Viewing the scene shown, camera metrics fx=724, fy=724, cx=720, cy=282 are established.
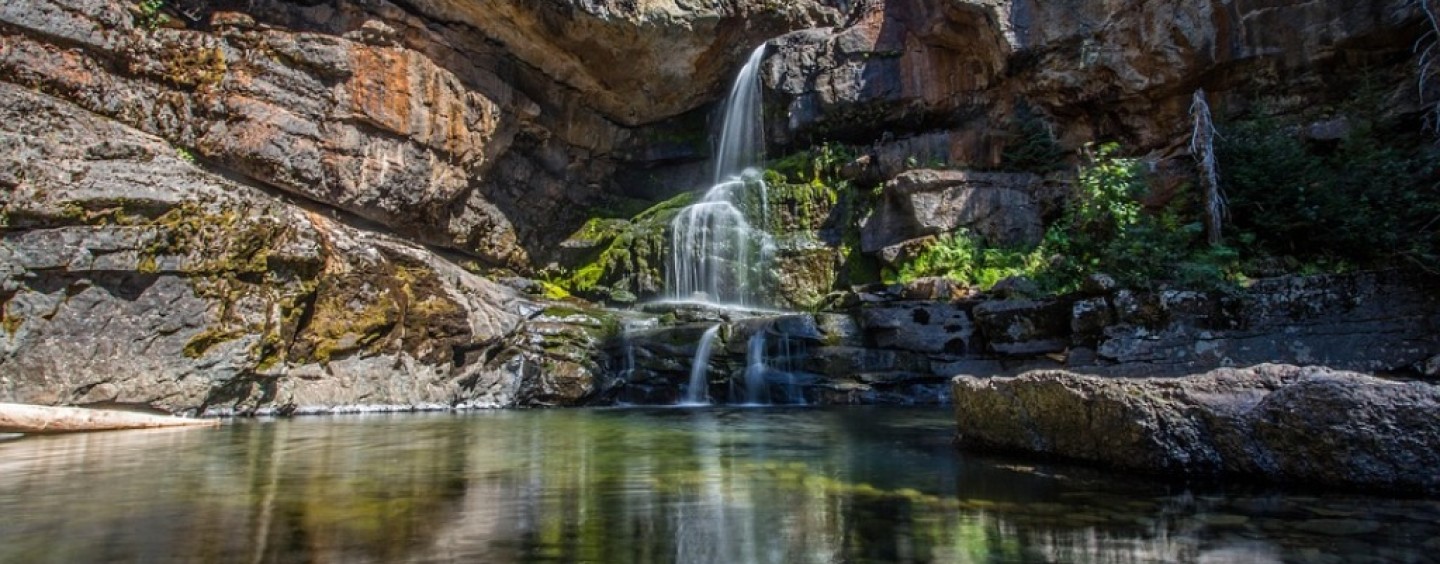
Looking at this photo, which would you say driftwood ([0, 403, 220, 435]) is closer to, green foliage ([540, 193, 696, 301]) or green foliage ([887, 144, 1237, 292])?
green foliage ([540, 193, 696, 301])

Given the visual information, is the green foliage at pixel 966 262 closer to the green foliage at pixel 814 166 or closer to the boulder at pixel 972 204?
the boulder at pixel 972 204

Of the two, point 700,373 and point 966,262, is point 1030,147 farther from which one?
point 700,373

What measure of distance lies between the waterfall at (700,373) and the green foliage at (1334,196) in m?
9.04

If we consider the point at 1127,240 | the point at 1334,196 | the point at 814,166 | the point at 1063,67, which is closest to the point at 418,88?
the point at 814,166

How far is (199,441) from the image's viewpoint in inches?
295

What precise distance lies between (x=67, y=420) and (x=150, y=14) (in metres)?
9.19

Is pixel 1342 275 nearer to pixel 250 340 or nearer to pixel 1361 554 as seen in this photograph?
pixel 1361 554

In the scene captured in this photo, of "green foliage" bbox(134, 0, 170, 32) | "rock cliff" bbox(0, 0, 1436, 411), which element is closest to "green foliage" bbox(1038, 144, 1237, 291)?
"rock cliff" bbox(0, 0, 1436, 411)

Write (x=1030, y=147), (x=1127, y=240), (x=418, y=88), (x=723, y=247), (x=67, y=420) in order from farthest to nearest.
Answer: (x=723, y=247) < (x=1030, y=147) < (x=418, y=88) < (x=1127, y=240) < (x=67, y=420)

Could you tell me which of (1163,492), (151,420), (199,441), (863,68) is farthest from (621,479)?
(863,68)

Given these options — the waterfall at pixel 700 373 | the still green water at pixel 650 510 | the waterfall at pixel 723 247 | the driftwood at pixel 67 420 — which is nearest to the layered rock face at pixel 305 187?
→ the driftwood at pixel 67 420

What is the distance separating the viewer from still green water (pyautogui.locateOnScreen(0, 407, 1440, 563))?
3084 millimetres

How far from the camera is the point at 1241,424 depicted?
4289mm

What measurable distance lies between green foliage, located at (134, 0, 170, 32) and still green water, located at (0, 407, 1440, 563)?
10370 mm
